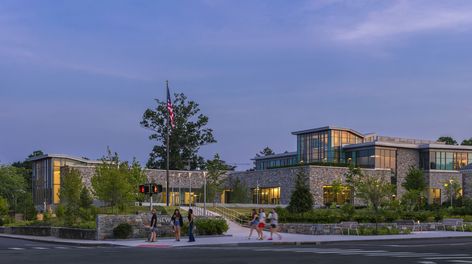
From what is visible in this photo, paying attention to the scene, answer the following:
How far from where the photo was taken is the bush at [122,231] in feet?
119

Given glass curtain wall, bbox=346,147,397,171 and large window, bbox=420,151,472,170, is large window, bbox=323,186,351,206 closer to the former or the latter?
glass curtain wall, bbox=346,147,397,171

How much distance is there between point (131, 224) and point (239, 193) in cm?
3961

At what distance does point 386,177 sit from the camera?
80438mm

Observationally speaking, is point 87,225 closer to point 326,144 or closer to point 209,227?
point 209,227

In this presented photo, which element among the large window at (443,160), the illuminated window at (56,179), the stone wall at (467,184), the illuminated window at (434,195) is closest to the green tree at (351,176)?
the illuminated window at (434,195)

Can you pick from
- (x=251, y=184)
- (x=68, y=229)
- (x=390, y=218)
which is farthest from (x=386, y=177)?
(x=68, y=229)

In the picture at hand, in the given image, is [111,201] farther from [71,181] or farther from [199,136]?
[199,136]

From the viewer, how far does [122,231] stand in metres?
36.2

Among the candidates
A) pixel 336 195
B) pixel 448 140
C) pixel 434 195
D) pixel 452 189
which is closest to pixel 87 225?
pixel 336 195

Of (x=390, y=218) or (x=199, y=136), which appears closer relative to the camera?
(x=390, y=218)

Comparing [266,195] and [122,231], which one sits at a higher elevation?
[266,195]

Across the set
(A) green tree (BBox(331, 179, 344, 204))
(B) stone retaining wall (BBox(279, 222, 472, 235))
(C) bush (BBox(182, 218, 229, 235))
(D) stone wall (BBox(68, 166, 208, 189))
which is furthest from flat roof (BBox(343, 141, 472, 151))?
(C) bush (BBox(182, 218, 229, 235))

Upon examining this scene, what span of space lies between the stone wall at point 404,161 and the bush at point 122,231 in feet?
175

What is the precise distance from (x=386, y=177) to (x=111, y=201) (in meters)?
42.6
